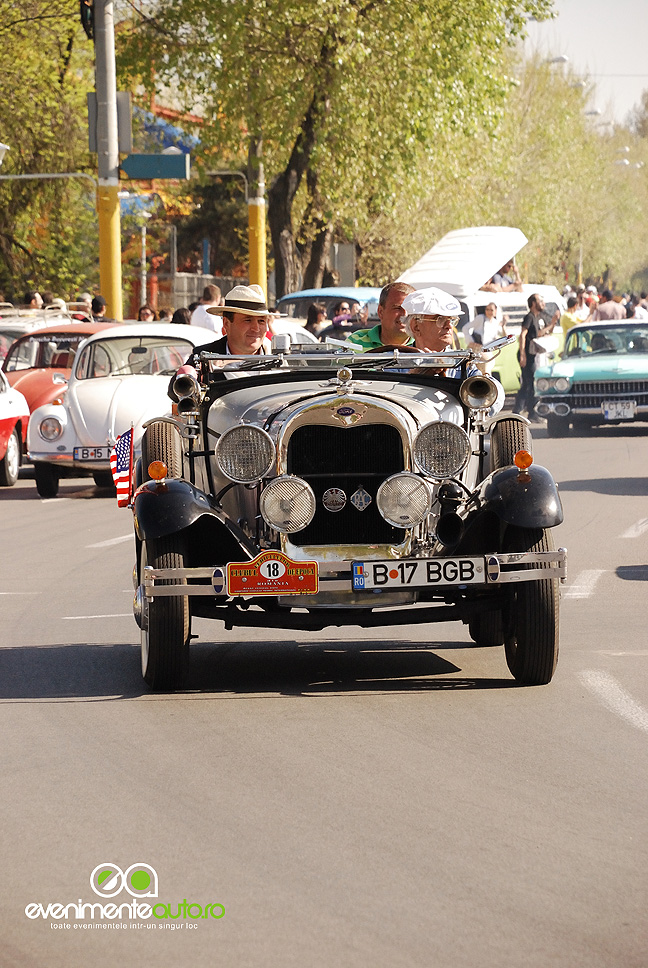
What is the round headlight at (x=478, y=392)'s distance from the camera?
7898 mm

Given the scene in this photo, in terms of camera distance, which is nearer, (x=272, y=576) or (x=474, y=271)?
(x=272, y=576)

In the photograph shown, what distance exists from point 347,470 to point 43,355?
577 inches

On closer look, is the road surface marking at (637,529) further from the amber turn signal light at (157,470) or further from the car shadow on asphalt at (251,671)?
the amber turn signal light at (157,470)

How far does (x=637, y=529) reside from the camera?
1365cm

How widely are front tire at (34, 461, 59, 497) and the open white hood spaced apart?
14.3 metres

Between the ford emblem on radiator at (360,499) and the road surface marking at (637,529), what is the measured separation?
19.7 feet

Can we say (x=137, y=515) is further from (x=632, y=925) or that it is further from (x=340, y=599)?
(x=632, y=925)

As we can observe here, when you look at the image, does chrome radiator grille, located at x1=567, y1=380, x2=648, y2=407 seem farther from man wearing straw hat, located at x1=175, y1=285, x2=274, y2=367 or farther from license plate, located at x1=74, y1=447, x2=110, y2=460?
man wearing straw hat, located at x1=175, y1=285, x2=274, y2=367

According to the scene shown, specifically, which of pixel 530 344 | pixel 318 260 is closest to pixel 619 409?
pixel 530 344

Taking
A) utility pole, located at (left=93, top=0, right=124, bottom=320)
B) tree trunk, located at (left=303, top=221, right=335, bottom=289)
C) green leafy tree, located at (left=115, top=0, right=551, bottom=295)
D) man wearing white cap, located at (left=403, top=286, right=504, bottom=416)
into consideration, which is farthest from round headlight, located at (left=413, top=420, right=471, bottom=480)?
tree trunk, located at (left=303, top=221, right=335, bottom=289)

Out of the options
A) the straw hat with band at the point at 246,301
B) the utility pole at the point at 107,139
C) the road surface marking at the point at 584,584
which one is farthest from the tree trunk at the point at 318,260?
the straw hat with band at the point at 246,301

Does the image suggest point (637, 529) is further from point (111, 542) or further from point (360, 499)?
point (360, 499)

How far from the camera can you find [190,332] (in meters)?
18.2

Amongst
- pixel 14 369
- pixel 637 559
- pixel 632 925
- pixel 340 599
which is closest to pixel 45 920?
pixel 632 925
